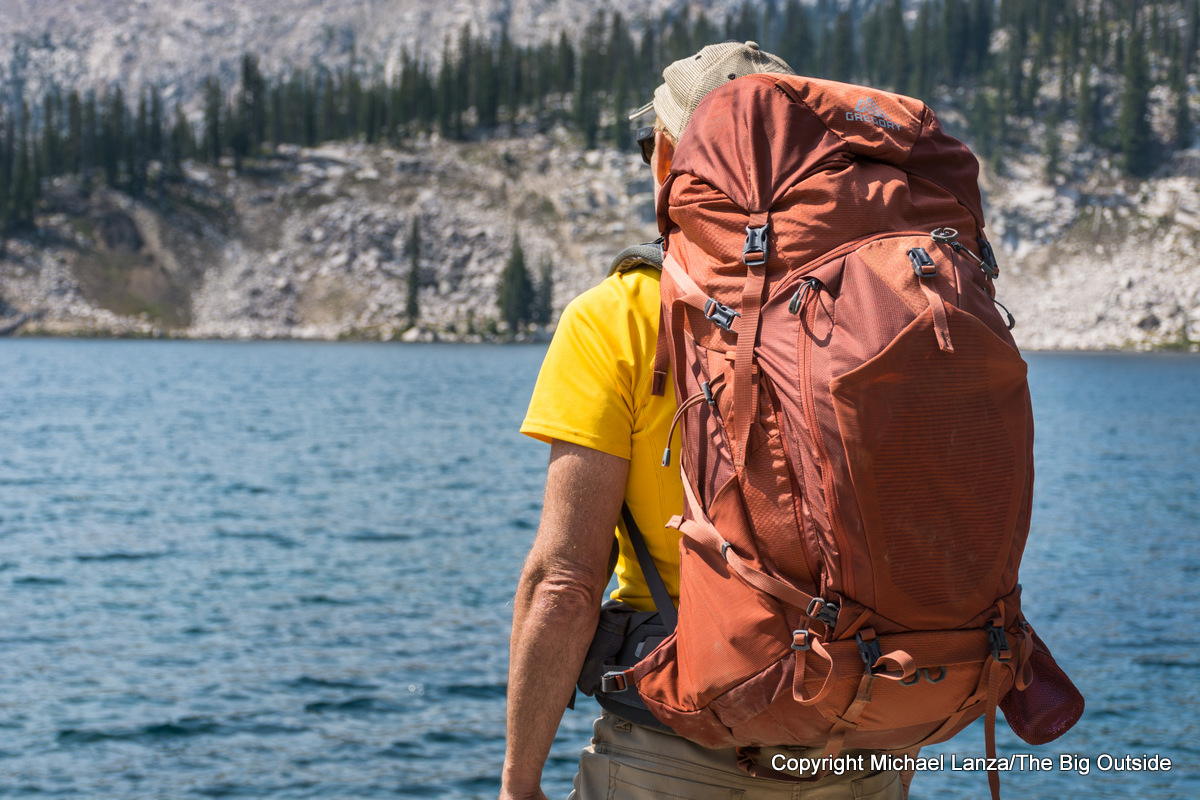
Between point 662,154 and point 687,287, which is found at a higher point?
point 662,154

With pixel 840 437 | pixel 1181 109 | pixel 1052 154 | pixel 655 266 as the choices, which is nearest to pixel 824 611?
pixel 840 437

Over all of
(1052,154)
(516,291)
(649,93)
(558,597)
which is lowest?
(516,291)

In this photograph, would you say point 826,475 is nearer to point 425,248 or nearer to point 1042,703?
point 1042,703

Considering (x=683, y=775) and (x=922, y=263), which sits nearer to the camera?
(x=922, y=263)

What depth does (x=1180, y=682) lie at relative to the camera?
45.0ft

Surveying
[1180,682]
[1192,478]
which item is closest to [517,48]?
[1192,478]

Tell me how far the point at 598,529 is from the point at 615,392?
0.38m

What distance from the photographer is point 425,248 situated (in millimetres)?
130875

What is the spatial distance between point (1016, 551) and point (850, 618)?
1.67 feet

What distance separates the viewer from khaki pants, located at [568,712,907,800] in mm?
2814

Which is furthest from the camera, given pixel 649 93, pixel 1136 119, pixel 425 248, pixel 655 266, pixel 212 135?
pixel 649 93

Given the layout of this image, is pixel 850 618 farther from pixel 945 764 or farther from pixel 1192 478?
pixel 1192 478

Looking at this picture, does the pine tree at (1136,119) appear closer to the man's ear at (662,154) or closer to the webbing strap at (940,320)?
the man's ear at (662,154)

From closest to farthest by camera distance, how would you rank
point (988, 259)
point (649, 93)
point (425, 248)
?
point (988, 259), point (425, 248), point (649, 93)
